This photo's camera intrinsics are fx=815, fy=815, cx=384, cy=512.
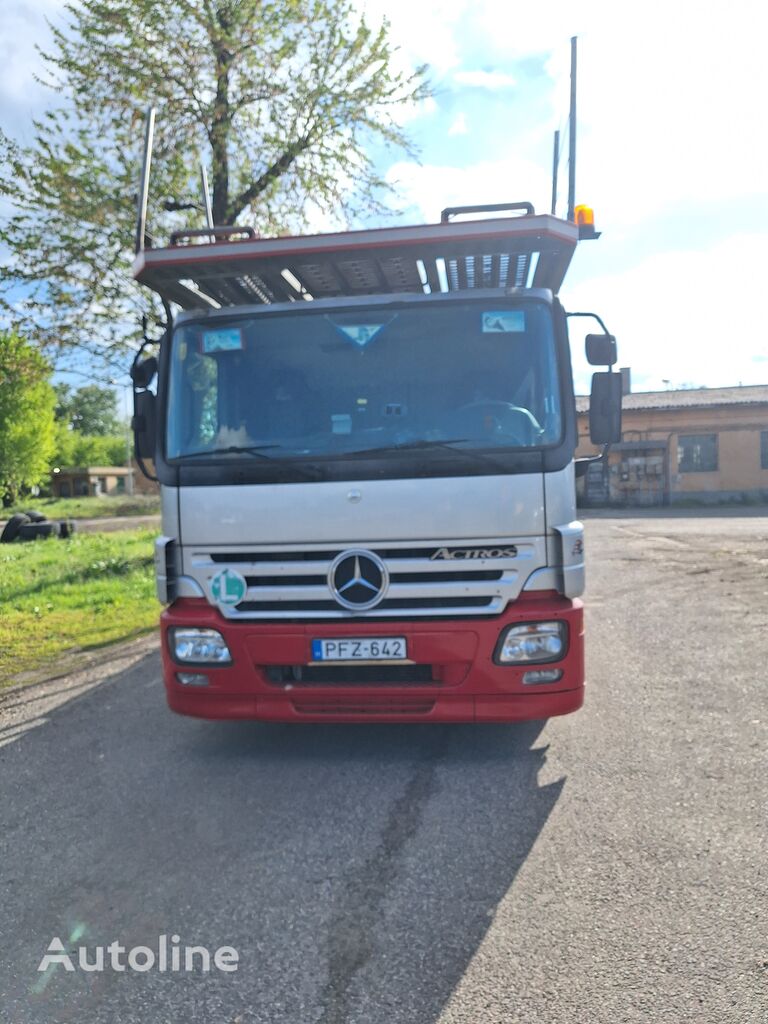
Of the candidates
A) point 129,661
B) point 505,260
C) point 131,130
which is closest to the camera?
point 505,260

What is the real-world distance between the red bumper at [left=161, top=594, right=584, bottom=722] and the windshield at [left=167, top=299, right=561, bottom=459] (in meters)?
0.92

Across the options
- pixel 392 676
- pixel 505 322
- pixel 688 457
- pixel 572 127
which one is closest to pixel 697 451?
pixel 688 457

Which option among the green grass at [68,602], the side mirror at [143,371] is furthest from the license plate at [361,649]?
the green grass at [68,602]

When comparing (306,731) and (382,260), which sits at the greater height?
(382,260)

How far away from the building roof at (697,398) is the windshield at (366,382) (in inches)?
1136

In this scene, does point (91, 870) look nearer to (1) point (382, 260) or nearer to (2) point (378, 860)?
(2) point (378, 860)

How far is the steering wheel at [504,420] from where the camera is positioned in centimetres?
434

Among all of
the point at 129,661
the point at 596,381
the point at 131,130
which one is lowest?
the point at 129,661

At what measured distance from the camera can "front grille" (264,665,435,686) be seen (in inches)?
171

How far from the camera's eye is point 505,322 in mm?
4492

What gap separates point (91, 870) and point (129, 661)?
462 centimetres

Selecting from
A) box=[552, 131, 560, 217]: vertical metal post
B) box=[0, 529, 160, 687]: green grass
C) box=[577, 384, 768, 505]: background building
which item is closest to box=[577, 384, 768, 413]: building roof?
box=[577, 384, 768, 505]: background building

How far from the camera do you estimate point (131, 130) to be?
11898 mm

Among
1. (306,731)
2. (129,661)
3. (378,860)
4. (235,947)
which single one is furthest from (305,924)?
(129,661)
